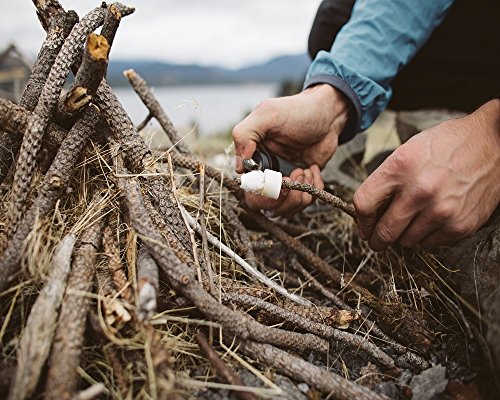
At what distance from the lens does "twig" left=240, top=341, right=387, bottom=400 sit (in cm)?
140

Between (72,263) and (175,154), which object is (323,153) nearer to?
(175,154)

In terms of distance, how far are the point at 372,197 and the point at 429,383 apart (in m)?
0.75

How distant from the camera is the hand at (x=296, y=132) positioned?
2.21 m

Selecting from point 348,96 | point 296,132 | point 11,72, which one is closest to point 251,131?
point 296,132

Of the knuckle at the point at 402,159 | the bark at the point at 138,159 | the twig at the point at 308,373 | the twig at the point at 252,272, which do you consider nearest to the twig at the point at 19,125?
the bark at the point at 138,159

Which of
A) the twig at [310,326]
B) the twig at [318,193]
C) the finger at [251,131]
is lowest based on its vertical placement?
the twig at [310,326]

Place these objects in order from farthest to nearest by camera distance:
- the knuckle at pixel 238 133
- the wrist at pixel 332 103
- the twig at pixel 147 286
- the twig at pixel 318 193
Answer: the wrist at pixel 332 103, the knuckle at pixel 238 133, the twig at pixel 318 193, the twig at pixel 147 286

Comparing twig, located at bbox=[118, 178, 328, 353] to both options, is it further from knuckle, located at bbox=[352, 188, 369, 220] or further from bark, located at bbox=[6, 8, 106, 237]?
knuckle, located at bbox=[352, 188, 369, 220]

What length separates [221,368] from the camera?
1.41m

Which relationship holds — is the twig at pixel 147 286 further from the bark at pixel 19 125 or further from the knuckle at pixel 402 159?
the knuckle at pixel 402 159

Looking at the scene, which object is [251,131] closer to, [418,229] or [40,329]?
[418,229]

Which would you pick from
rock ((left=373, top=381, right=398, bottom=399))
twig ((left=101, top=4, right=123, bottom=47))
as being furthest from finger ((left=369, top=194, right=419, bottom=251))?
twig ((left=101, top=4, right=123, bottom=47))

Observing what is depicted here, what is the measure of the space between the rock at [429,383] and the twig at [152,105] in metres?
1.66

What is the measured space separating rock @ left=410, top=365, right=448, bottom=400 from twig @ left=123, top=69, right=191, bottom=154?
166 centimetres
